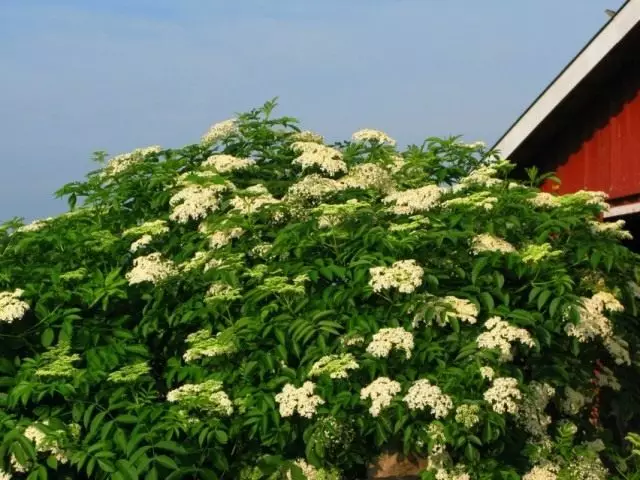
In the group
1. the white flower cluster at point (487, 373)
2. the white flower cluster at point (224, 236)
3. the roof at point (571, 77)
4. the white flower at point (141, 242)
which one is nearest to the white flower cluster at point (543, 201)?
the roof at point (571, 77)

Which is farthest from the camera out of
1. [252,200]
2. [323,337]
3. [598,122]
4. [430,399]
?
[598,122]

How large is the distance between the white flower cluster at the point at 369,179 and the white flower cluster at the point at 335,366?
1.97 meters

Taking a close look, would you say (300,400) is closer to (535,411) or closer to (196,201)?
(535,411)

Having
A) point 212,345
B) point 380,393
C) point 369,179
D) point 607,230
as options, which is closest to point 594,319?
point 607,230

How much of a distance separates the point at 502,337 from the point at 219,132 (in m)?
3.40

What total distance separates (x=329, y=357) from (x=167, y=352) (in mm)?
1599

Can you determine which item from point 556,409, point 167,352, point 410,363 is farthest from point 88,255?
point 556,409

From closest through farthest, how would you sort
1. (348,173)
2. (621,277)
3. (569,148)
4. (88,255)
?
(621,277) → (88,255) → (348,173) → (569,148)

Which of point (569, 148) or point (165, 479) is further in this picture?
point (569, 148)

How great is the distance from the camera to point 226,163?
7484mm

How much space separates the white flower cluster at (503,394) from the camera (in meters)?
5.45

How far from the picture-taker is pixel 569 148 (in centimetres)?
937

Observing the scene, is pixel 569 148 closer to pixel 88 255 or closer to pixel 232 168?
pixel 232 168

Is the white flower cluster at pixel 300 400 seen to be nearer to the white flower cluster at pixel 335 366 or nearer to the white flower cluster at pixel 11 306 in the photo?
the white flower cluster at pixel 335 366
